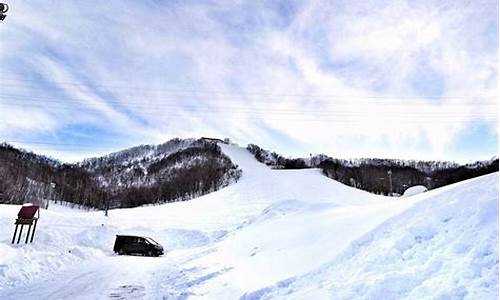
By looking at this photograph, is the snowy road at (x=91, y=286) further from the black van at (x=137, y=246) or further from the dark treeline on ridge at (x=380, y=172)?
the dark treeline on ridge at (x=380, y=172)

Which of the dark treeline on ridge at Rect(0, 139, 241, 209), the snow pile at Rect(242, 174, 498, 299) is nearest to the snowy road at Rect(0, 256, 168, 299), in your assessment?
the snow pile at Rect(242, 174, 498, 299)

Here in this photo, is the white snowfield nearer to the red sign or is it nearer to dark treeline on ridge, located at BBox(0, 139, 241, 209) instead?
the red sign

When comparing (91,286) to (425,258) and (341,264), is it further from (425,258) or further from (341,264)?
(425,258)

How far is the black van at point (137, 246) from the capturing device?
26.5 m

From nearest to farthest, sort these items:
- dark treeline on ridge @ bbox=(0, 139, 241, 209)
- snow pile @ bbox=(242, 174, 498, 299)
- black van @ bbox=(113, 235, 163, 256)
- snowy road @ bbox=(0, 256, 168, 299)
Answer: snow pile @ bbox=(242, 174, 498, 299)
snowy road @ bbox=(0, 256, 168, 299)
black van @ bbox=(113, 235, 163, 256)
dark treeline on ridge @ bbox=(0, 139, 241, 209)

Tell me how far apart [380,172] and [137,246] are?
4282 inches

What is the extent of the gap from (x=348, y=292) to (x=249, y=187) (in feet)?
208

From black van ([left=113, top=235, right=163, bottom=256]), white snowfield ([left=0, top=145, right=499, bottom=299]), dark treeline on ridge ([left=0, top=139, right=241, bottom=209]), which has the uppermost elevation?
dark treeline on ridge ([left=0, top=139, right=241, bottom=209])

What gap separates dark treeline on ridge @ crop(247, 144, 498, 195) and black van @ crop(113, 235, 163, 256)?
71.6 metres

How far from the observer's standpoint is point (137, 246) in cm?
2683

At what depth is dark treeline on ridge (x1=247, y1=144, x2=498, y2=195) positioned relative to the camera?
97.2 meters

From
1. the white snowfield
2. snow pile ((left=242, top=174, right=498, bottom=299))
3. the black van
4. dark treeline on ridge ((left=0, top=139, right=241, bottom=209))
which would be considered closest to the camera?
snow pile ((left=242, top=174, right=498, bottom=299))

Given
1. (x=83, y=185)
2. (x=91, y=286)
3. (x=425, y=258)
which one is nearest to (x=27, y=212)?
(x=91, y=286)

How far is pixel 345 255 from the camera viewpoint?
26.9 feet
